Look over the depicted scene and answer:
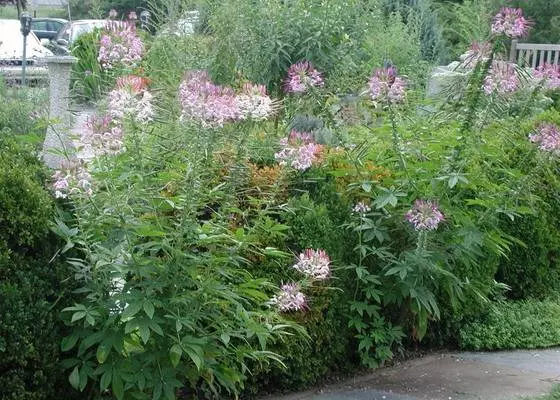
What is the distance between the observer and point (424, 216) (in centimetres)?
580

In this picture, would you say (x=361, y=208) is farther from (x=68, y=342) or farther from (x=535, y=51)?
(x=535, y=51)

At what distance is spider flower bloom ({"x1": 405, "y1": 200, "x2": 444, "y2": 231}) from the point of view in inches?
229

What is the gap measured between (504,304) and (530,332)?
0.44 m

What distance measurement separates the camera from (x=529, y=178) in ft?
21.4

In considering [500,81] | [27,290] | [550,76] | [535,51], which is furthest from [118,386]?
[535,51]

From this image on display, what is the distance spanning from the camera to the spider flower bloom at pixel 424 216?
580cm

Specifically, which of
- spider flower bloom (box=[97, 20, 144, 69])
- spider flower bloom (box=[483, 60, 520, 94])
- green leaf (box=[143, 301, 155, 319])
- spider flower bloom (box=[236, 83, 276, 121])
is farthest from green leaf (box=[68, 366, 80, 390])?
spider flower bloom (box=[483, 60, 520, 94])

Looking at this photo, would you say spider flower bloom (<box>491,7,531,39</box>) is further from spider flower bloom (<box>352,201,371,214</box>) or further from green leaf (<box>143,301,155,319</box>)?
green leaf (<box>143,301,155,319</box>)

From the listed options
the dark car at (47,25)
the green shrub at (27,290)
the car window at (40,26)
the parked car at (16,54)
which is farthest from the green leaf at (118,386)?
the car window at (40,26)

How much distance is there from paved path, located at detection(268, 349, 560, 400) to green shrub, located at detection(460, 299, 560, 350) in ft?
0.33

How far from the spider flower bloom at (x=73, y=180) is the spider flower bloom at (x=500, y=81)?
2.97 meters

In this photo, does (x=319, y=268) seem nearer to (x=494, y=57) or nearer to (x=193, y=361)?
(x=193, y=361)

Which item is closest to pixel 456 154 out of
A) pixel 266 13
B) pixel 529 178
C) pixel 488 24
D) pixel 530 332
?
pixel 529 178

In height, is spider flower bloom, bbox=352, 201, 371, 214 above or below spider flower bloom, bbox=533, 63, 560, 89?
below
